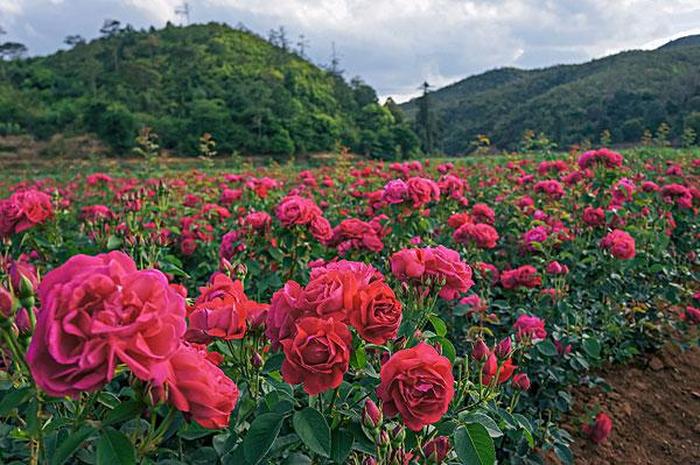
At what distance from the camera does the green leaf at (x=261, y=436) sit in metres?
0.88

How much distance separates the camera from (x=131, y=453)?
2.34ft

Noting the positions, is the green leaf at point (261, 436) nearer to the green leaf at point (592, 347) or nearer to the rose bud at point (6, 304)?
the rose bud at point (6, 304)

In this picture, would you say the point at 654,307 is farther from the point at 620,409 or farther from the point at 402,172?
the point at 402,172

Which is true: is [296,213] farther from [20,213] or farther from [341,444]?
[341,444]

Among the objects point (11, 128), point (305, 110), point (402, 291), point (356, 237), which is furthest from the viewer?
point (305, 110)

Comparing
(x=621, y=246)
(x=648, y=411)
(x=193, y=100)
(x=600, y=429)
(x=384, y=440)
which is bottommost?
(x=648, y=411)

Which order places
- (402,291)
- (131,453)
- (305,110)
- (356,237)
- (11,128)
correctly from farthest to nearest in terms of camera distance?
(305,110) → (11,128) → (356,237) → (402,291) → (131,453)

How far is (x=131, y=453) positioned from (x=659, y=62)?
171 ft

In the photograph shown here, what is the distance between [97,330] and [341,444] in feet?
1.73

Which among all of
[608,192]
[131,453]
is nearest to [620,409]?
[608,192]

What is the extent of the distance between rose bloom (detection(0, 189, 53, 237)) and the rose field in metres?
0.01

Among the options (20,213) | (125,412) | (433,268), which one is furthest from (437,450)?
(20,213)

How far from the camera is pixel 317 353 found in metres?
0.86

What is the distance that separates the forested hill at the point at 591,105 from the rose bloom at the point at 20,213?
27.1m
